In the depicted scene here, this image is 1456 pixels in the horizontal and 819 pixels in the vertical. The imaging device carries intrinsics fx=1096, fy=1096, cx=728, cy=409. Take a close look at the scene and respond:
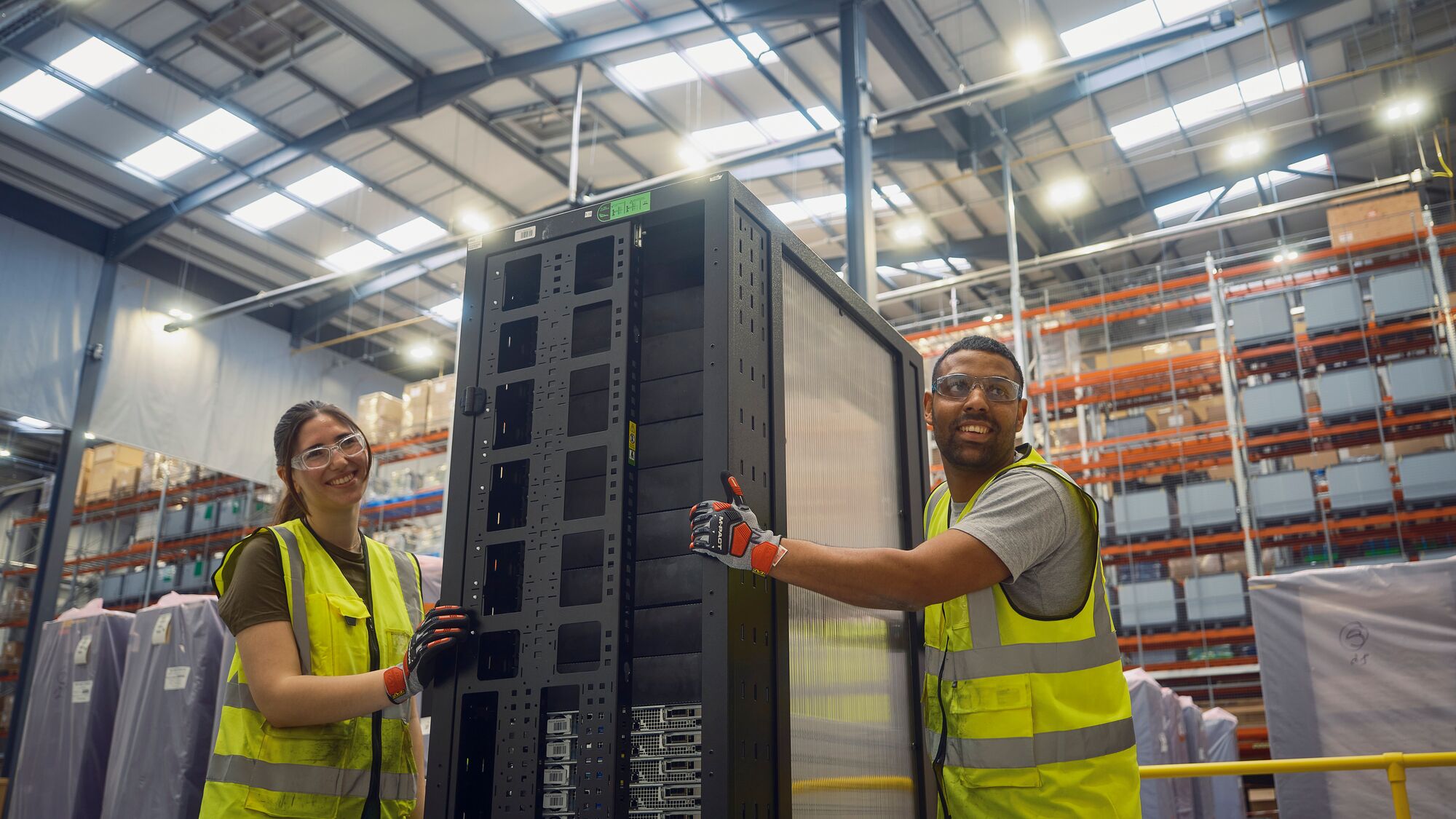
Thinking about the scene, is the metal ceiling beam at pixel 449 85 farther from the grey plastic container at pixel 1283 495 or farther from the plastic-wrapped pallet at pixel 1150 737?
the grey plastic container at pixel 1283 495

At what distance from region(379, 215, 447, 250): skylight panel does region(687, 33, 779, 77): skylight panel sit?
18.5 feet

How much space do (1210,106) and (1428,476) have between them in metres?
5.50

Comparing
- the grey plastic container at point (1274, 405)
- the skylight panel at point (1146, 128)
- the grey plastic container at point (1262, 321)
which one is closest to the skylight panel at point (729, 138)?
the skylight panel at point (1146, 128)

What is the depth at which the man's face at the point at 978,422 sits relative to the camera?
2818 millimetres

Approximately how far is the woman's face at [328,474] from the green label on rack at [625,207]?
1.11 metres

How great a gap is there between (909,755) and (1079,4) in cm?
1172

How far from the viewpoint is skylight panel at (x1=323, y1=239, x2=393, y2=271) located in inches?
675

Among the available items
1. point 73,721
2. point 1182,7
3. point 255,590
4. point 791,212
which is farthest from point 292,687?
point 791,212

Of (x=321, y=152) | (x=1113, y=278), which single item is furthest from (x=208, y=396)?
(x=1113, y=278)

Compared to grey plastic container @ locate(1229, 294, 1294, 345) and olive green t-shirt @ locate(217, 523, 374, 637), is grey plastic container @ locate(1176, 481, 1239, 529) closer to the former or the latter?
grey plastic container @ locate(1229, 294, 1294, 345)

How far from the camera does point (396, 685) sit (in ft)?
8.07

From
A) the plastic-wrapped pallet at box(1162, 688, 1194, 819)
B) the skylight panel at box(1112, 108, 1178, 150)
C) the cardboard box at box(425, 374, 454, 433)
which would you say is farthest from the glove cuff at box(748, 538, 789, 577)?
the cardboard box at box(425, 374, 454, 433)

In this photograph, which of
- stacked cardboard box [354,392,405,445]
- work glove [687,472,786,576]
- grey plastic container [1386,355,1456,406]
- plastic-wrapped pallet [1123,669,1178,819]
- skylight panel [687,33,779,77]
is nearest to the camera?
work glove [687,472,786,576]

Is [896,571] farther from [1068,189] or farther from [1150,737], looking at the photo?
[1068,189]
